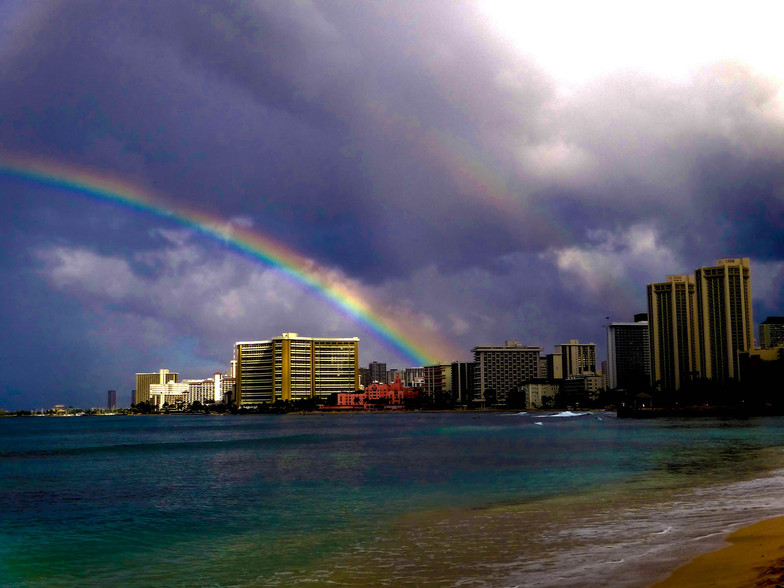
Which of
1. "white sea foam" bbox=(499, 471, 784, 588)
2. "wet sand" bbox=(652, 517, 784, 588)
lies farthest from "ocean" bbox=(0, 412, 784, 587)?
"wet sand" bbox=(652, 517, 784, 588)

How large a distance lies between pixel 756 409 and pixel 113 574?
17557 centimetres

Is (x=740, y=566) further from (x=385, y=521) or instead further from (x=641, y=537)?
(x=385, y=521)

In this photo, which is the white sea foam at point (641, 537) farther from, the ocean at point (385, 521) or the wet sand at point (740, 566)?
the wet sand at point (740, 566)

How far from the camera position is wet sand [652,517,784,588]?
13266 mm

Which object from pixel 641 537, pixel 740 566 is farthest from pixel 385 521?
pixel 740 566

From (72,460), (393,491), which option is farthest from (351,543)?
(72,460)

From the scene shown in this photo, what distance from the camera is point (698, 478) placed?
3497cm

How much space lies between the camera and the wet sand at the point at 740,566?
13266 mm

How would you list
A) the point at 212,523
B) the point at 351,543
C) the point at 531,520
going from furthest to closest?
the point at 212,523 < the point at 531,520 < the point at 351,543

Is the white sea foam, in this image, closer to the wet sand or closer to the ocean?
the ocean

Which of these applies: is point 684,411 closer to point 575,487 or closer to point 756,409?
point 756,409

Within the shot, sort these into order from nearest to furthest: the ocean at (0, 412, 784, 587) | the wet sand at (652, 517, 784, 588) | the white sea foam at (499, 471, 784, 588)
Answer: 1. the wet sand at (652, 517, 784, 588)
2. the white sea foam at (499, 471, 784, 588)
3. the ocean at (0, 412, 784, 587)

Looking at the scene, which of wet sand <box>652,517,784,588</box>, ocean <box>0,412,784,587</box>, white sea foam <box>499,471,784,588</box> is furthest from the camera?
ocean <box>0,412,784,587</box>

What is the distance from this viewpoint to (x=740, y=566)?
1473cm
